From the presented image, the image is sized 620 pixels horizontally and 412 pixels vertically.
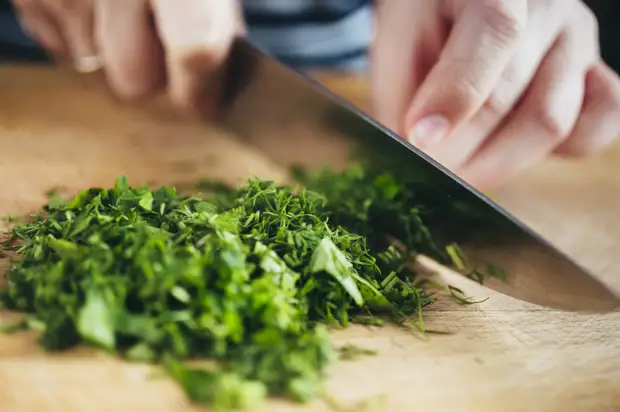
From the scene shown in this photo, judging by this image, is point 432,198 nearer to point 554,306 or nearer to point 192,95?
point 554,306

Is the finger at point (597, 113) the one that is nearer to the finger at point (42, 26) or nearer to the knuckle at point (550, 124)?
the knuckle at point (550, 124)

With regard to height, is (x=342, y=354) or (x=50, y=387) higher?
(x=342, y=354)

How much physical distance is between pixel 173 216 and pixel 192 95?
78cm

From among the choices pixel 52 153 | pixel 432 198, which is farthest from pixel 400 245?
pixel 52 153

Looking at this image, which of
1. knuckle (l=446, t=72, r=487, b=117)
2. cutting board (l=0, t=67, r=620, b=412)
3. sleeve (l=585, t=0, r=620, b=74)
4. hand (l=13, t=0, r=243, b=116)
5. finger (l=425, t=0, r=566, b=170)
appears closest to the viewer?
cutting board (l=0, t=67, r=620, b=412)

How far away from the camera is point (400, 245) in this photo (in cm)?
166

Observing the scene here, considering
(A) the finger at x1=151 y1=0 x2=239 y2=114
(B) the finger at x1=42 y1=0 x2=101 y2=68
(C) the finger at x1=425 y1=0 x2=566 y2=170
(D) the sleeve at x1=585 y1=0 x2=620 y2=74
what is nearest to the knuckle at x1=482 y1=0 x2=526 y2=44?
(C) the finger at x1=425 y1=0 x2=566 y2=170

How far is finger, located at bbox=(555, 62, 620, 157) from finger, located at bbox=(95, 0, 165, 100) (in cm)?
132

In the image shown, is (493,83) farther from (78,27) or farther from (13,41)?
(13,41)

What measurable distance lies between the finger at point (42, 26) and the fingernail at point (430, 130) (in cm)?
151

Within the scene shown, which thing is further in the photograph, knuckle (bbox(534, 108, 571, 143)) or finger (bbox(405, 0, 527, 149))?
knuckle (bbox(534, 108, 571, 143))

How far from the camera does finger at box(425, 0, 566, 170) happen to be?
5.80 feet

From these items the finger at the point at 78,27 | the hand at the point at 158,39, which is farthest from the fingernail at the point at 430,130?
the finger at the point at 78,27

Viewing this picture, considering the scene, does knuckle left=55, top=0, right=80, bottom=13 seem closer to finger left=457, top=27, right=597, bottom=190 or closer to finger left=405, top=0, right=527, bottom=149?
finger left=405, top=0, right=527, bottom=149
